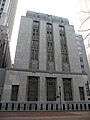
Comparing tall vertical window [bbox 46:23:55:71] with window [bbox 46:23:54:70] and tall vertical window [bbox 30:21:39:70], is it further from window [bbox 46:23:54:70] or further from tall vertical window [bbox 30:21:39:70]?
tall vertical window [bbox 30:21:39:70]

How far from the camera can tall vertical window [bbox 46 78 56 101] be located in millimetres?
32438

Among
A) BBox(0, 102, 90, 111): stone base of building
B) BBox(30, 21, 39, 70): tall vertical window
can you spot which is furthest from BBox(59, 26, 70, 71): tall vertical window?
BBox(0, 102, 90, 111): stone base of building

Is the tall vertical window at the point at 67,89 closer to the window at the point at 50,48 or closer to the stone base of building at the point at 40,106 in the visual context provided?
the stone base of building at the point at 40,106

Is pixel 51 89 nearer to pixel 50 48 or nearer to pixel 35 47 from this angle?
pixel 50 48

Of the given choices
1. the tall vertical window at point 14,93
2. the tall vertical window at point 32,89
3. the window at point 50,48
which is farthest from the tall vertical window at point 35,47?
the tall vertical window at point 14,93

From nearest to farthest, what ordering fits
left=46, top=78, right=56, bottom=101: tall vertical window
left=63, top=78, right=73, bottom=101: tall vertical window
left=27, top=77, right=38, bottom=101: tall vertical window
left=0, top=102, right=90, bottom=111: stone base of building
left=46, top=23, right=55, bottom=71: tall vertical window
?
1. left=0, top=102, right=90, bottom=111: stone base of building
2. left=27, top=77, right=38, bottom=101: tall vertical window
3. left=46, top=78, right=56, bottom=101: tall vertical window
4. left=63, top=78, right=73, bottom=101: tall vertical window
5. left=46, top=23, right=55, bottom=71: tall vertical window

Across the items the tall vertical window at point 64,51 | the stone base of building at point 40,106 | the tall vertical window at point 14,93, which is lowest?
the stone base of building at point 40,106

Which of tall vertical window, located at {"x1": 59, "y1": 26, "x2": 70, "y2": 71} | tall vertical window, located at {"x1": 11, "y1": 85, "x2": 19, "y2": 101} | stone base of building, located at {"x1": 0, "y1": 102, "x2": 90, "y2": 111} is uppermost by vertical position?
tall vertical window, located at {"x1": 59, "y1": 26, "x2": 70, "y2": 71}

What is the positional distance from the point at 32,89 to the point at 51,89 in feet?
18.1

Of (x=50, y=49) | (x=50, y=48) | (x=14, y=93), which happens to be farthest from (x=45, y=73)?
(x=50, y=48)

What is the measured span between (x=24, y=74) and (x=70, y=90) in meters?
14.5

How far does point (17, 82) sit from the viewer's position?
31.9 m

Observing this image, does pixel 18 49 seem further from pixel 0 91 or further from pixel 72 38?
pixel 72 38

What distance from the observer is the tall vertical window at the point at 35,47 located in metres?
38.5
